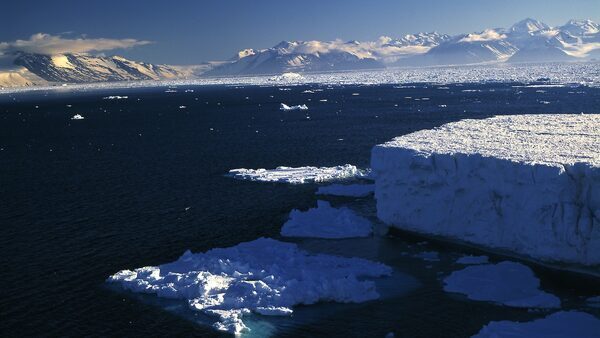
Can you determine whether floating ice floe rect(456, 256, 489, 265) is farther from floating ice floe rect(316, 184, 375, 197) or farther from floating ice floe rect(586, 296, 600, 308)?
floating ice floe rect(316, 184, 375, 197)

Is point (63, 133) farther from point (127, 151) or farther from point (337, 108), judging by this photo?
point (337, 108)

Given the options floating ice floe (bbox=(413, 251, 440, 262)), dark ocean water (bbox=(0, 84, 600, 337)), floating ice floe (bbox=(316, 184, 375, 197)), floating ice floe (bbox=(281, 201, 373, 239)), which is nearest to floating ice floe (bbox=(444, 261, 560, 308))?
dark ocean water (bbox=(0, 84, 600, 337))

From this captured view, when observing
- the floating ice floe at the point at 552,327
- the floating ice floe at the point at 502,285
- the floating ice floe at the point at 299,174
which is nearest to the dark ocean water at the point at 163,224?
the floating ice floe at the point at 502,285

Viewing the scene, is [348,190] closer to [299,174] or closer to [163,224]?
[299,174]

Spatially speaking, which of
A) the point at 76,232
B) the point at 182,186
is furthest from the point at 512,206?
the point at 182,186

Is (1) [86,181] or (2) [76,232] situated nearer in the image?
(2) [76,232]

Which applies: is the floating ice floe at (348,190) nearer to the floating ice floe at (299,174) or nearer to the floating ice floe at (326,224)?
the floating ice floe at (299,174)

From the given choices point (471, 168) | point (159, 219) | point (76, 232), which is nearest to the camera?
point (471, 168)
